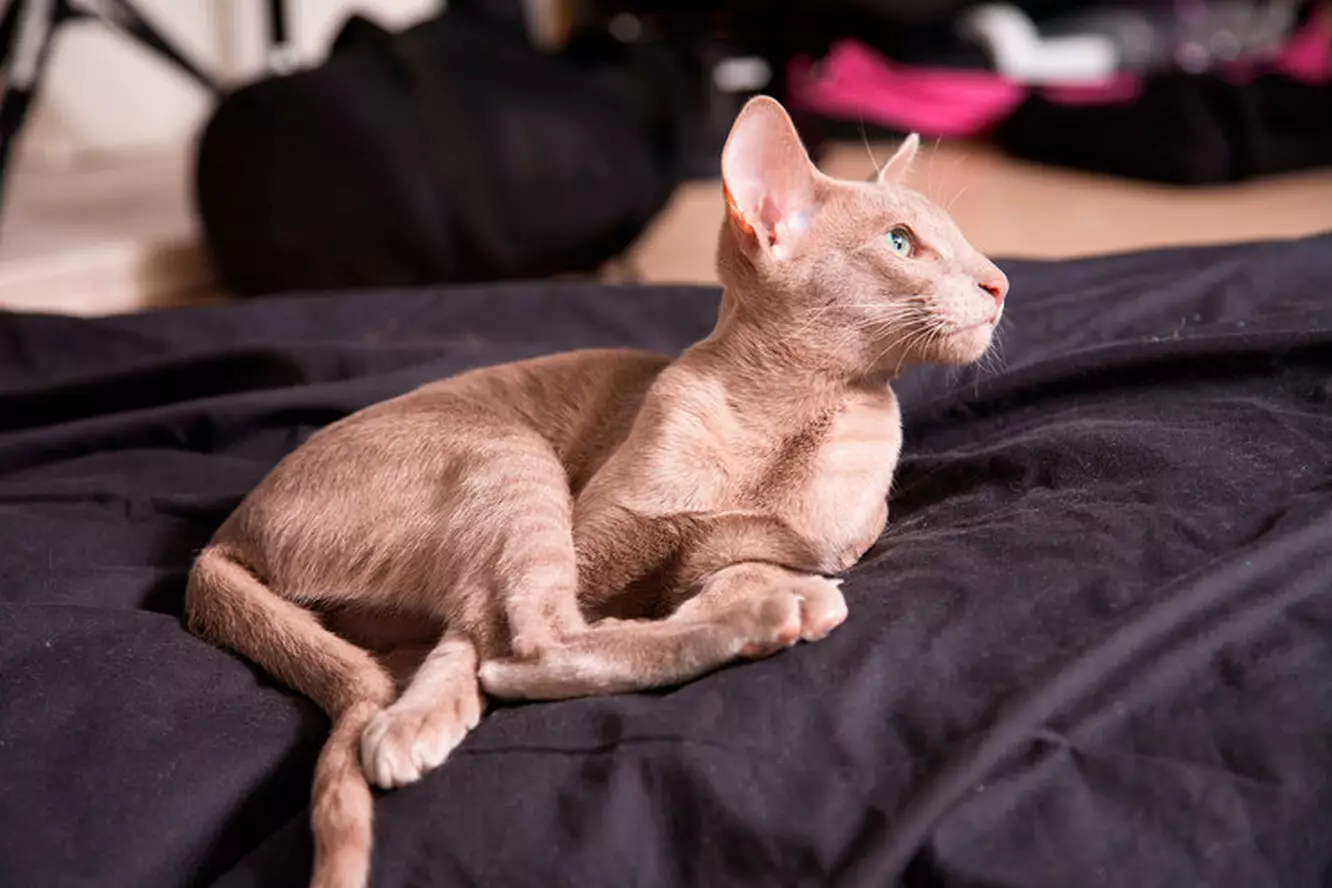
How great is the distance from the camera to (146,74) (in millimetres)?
3387

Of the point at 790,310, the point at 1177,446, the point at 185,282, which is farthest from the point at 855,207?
the point at 185,282

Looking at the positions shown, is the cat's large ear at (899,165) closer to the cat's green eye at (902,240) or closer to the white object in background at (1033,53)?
the cat's green eye at (902,240)

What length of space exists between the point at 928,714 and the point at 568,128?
1994 millimetres

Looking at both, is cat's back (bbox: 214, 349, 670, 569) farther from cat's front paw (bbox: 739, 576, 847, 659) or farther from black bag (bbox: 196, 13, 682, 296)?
black bag (bbox: 196, 13, 682, 296)

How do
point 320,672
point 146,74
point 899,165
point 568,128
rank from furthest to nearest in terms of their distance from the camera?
point 146,74 < point 568,128 < point 899,165 < point 320,672

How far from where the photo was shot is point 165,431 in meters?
1.52

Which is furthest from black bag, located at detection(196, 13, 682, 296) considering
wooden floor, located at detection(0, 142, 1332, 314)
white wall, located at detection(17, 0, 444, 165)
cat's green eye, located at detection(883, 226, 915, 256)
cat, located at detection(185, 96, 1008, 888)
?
cat's green eye, located at detection(883, 226, 915, 256)

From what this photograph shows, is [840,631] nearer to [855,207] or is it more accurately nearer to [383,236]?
[855,207]

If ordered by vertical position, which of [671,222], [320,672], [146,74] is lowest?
[671,222]

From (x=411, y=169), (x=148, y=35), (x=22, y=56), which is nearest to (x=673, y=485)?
(x=411, y=169)

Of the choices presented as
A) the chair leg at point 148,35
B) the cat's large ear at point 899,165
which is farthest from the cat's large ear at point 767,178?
the chair leg at point 148,35

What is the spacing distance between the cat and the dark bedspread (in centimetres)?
7

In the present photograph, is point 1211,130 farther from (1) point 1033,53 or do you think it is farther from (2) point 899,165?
(2) point 899,165

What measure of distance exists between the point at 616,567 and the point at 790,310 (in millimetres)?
266
